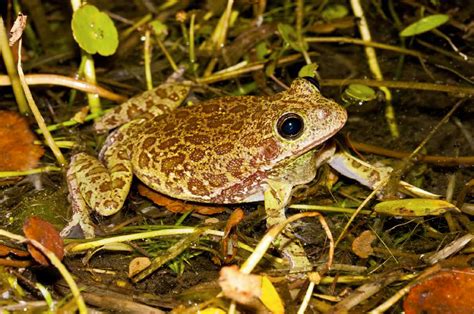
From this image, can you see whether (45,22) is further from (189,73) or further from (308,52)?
(308,52)

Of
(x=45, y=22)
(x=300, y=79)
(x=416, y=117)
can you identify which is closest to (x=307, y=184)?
(x=300, y=79)

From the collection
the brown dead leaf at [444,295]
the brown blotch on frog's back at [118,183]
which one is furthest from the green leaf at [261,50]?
the brown dead leaf at [444,295]

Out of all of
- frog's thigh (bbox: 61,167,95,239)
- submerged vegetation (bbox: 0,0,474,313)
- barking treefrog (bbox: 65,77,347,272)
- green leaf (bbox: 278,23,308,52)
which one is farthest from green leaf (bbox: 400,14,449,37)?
frog's thigh (bbox: 61,167,95,239)

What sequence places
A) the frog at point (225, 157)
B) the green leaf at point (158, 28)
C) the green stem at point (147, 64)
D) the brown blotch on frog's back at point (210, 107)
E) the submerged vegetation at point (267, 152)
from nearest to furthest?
the submerged vegetation at point (267, 152)
the frog at point (225, 157)
the brown blotch on frog's back at point (210, 107)
the green stem at point (147, 64)
the green leaf at point (158, 28)

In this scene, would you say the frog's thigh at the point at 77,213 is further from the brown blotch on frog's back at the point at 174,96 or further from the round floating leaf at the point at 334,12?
the round floating leaf at the point at 334,12

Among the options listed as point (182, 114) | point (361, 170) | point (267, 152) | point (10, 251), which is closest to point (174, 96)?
point (182, 114)

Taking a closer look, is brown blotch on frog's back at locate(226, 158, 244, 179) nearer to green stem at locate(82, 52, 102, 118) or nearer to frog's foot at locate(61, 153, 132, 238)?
frog's foot at locate(61, 153, 132, 238)
